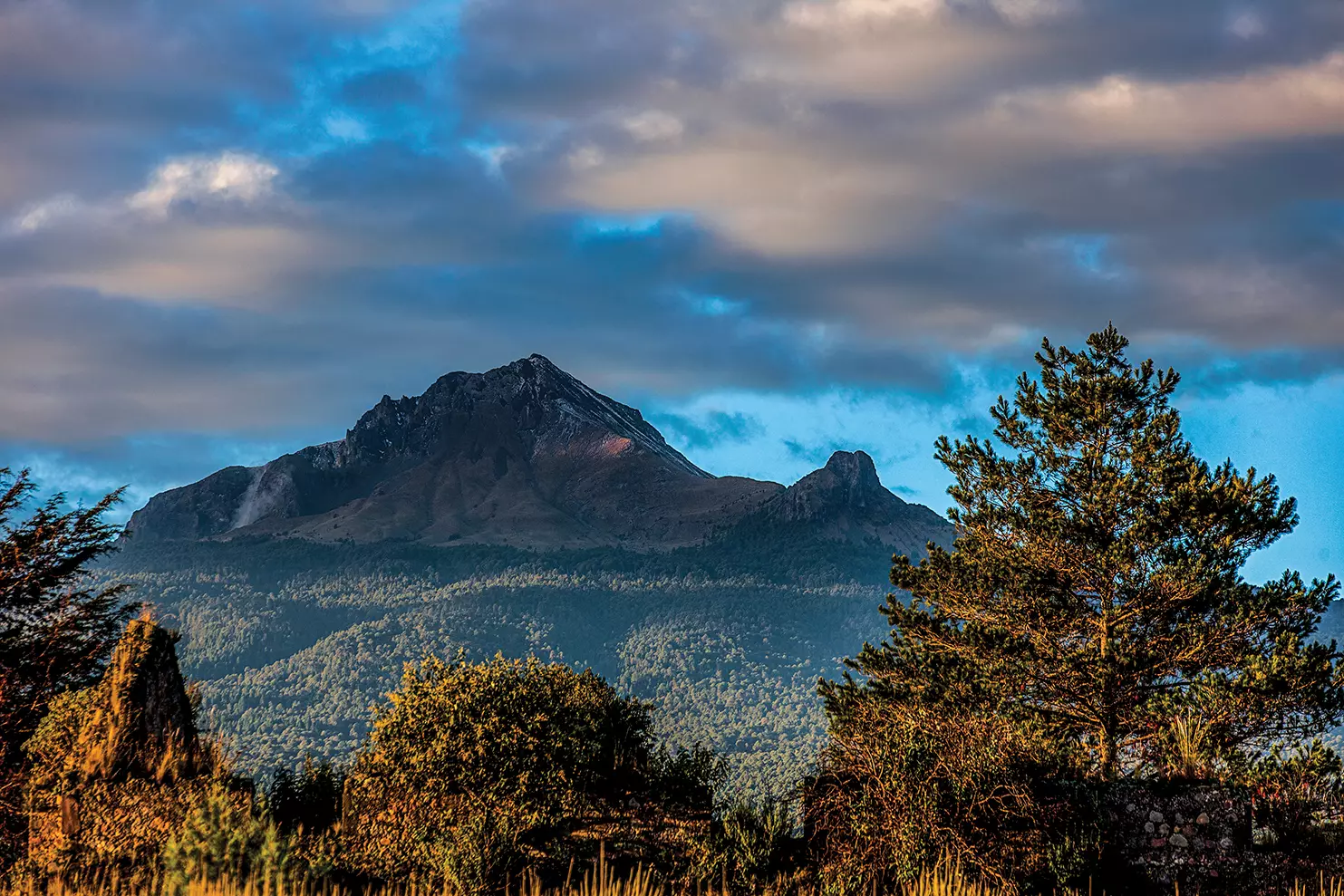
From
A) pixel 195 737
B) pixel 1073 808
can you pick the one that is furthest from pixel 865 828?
pixel 195 737

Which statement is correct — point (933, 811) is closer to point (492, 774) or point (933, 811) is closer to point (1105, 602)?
point (492, 774)

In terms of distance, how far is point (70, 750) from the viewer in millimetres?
15516

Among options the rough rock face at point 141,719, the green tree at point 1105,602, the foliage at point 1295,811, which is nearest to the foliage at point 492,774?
the rough rock face at point 141,719

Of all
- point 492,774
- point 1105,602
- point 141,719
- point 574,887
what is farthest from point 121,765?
point 1105,602

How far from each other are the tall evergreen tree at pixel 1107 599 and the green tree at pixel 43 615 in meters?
16.7

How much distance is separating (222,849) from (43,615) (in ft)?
48.6

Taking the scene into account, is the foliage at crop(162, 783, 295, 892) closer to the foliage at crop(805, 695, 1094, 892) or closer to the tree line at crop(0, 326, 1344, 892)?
the tree line at crop(0, 326, 1344, 892)

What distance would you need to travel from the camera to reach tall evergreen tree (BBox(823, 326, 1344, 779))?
28.3m

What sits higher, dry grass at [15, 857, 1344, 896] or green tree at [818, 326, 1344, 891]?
green tree at [818, 326, 1344, 891]

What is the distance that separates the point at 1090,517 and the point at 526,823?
21.2 m

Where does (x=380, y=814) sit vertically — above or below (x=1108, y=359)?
below

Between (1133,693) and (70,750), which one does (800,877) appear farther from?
(1133,693)

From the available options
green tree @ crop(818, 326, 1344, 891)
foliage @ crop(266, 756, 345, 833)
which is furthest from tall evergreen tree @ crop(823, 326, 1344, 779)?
foliage @ crop(266, 756, 345, 833)

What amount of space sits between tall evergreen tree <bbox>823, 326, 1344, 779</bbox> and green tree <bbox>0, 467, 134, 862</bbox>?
1673cm
